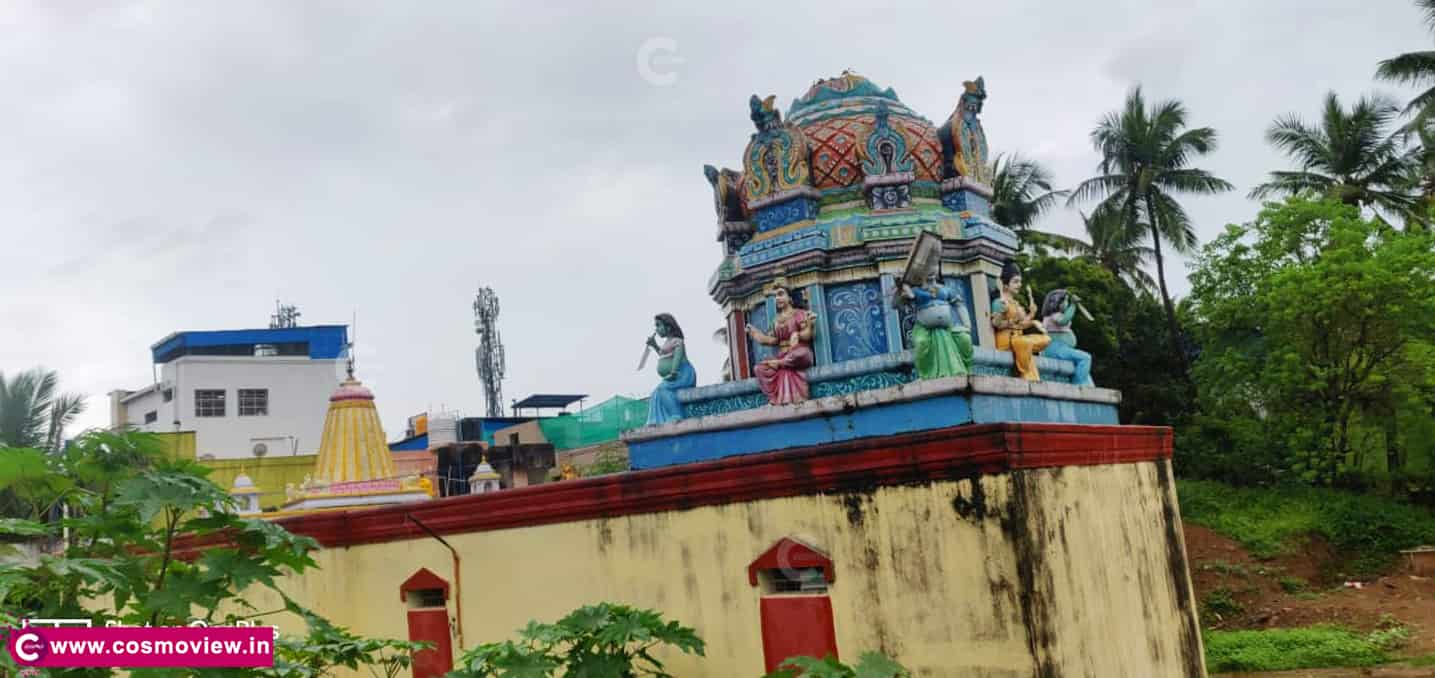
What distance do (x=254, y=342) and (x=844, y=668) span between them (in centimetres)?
3687

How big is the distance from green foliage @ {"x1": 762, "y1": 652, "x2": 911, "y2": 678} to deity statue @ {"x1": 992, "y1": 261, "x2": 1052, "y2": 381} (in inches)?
137

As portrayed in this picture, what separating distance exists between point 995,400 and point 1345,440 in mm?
19656

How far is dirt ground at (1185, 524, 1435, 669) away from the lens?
19.9 meters

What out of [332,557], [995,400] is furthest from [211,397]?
[995,400]

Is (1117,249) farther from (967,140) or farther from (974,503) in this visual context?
(974,503)

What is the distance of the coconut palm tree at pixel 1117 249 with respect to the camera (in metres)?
30.1

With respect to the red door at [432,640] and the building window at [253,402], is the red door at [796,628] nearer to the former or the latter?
the red door at [432,640]

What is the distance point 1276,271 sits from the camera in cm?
2466

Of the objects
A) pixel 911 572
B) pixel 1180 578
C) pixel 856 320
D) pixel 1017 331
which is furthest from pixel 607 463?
pixel 911 572

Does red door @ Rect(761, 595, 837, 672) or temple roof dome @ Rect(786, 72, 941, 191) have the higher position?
temple roof dome @ Rect(786, 72, 941, 191)

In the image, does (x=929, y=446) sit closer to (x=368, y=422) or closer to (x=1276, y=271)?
(x=368, y=422)

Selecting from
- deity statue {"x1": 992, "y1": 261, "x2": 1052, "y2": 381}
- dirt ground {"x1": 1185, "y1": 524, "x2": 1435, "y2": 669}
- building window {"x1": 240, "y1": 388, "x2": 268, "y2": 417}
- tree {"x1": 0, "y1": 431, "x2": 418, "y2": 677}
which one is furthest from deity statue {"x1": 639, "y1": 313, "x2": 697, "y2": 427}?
building window {"x1": 240, "y1": 388, "x2": 268, "y2": 417}

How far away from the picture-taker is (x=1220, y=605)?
21828mm

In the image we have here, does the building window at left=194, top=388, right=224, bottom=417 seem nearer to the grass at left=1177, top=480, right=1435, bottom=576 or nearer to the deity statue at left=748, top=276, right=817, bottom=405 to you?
the grass at left=1177, top=480, right=1435, bottom=576
